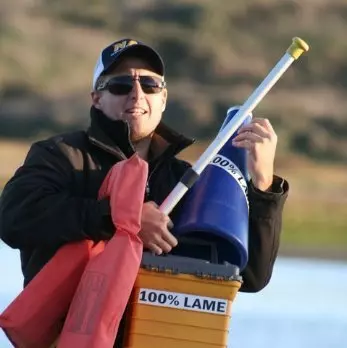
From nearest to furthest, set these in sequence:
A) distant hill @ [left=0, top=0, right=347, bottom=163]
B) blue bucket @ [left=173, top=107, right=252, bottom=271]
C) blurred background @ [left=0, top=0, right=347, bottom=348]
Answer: blue bucket @ [left=173, top=107, right=252, bottom=271]
blurred background @ [left=0, top=0, right=347, bottom=348]
distant hill @ [left=0, top=0, right=347, bottom=163]

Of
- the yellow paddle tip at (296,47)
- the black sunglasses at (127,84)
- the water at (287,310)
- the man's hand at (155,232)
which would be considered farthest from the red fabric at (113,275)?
the water at (287,310)

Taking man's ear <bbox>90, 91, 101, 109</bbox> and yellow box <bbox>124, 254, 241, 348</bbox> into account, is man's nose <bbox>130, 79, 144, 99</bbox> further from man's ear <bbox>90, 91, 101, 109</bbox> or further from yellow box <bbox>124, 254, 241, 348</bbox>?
yellow box <bbox>124, 254, 241, 348</bbox>

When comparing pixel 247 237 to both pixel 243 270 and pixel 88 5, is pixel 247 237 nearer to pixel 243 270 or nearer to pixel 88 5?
pixel 243 270

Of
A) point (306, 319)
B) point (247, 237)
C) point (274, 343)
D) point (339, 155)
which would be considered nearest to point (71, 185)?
point (247, 237)

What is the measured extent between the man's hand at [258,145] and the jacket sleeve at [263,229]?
42mm

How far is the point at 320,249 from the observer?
15273 millimetres

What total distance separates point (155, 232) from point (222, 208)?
0.21m

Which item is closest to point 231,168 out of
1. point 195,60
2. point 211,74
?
point 211,74

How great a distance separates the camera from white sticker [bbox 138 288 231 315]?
11.0 ft

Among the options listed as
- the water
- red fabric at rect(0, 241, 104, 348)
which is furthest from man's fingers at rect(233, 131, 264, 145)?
the water

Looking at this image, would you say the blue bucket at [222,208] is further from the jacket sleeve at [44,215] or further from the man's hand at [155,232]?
the jacket sleeve at [44,215]

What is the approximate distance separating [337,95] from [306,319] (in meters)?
27.2

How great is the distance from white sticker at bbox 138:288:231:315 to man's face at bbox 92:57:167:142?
0.44 m

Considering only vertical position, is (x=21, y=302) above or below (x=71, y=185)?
below
